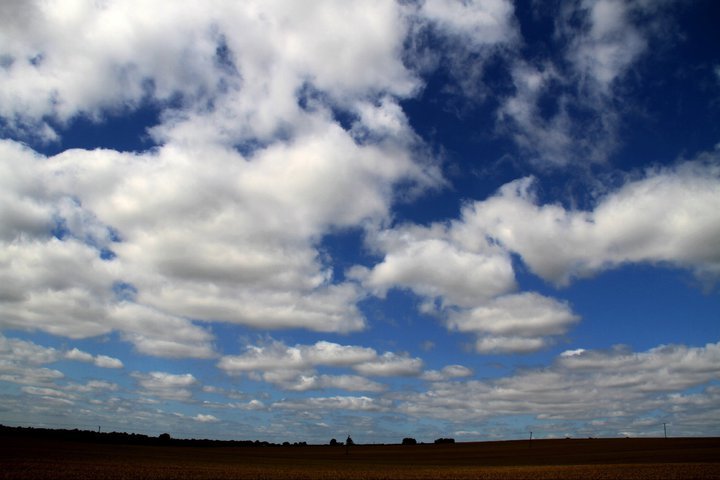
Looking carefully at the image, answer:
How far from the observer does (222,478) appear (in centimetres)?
5459

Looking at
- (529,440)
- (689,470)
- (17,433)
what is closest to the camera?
(689,470)

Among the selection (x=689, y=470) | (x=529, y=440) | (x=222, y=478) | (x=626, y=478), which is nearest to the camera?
(x=222, y=478)

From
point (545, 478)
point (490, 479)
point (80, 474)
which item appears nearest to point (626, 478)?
point (545, 478)

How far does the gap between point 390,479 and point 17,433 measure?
14684 cm

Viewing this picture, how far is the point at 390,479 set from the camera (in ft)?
189

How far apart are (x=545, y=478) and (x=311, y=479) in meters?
25.8

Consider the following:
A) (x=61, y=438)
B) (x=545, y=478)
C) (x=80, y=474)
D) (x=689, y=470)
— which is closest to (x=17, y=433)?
(x=61, y=438)

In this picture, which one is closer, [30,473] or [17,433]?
[30,473]

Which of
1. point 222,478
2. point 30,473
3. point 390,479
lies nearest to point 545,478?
point 390,479

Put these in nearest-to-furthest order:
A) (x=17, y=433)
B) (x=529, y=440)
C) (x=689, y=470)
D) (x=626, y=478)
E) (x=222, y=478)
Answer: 1. (x=222, y=478)
2. (x=626, y=478)
3. (x=689, y=470)
4. (x=17, y=433)
5. (x=529, y=440)

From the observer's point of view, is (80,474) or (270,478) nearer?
(80,474)

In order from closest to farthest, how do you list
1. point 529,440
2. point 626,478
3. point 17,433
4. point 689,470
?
point 626,478
point 689,470
point 17,433
point 529,440

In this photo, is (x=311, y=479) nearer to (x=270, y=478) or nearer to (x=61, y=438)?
(x=270, y=478)

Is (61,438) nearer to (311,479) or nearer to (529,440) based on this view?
(311,479)
